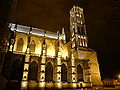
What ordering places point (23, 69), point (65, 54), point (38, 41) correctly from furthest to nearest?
point (65, 54)
point (38, 41)
point (23, 69)

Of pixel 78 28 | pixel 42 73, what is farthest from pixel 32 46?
pixel 78 28

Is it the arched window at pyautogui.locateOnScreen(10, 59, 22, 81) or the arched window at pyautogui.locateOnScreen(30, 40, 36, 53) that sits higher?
the arched window at pyautogui.locateOnScreen(30, 40, 36, 53)

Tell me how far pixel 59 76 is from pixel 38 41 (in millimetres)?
11762

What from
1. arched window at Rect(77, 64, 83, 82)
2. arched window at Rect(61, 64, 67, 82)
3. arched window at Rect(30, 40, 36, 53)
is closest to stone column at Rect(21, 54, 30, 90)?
arched window at Rect(30, 40, 36, 53)

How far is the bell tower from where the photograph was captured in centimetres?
3722

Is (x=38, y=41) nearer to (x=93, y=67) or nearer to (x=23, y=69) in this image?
(x=23, y=69)

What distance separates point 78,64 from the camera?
27859 millimetres

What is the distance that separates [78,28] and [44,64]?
21916mm

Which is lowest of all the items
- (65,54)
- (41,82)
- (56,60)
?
(41,82)

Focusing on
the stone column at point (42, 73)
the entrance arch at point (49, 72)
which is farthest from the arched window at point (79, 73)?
the stone column at point (42, 73)

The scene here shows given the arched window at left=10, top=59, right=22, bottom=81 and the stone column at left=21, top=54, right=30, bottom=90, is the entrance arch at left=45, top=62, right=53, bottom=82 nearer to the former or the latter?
the stone column at left=21, top=54, right=30, bottom=90

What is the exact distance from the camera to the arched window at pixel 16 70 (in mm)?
21453

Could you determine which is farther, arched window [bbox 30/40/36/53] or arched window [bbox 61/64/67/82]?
arched window [bbox 30/40/36/53]

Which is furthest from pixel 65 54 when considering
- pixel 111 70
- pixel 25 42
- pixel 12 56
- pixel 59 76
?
pixel 111 70
